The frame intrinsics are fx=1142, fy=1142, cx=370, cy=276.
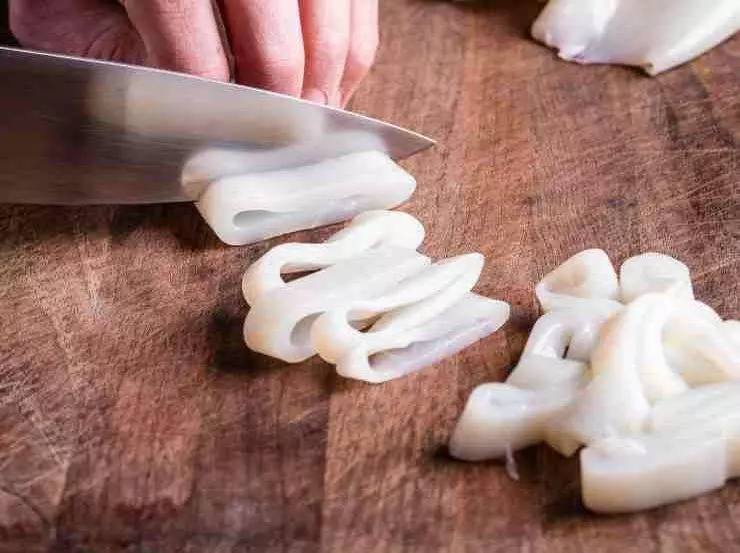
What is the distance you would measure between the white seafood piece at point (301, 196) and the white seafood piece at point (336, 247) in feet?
0.13

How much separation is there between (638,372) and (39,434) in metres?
0.66

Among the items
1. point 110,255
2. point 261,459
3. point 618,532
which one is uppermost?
point 618,532

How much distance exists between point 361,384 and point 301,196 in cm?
32

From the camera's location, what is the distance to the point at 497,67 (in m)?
1.86

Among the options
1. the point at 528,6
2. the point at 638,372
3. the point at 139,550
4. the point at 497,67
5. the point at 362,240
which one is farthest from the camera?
the point at 528,6

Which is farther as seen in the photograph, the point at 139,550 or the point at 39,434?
the point at 39,434

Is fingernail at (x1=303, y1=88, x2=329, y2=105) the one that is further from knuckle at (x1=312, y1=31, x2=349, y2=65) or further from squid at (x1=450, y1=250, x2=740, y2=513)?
squid at (x1=450, y1=250, x2=740, y2=513)

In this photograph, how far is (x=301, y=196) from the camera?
1.51 meters

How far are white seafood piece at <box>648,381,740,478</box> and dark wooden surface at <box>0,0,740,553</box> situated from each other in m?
0.06

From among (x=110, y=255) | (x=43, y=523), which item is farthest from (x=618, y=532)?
(x=110, y=255)

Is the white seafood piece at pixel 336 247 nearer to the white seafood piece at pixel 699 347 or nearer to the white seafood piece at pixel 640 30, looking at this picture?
the white seafood piece at pixel 699 347

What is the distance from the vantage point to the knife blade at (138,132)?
55.1 inches

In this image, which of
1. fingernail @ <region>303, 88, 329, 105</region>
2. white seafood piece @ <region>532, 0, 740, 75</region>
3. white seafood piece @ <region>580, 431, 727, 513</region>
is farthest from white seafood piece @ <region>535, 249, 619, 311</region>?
white seafood piece @ <region>532, 0, 740, 75</region>

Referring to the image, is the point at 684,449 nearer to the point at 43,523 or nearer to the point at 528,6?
the point at 43,523
